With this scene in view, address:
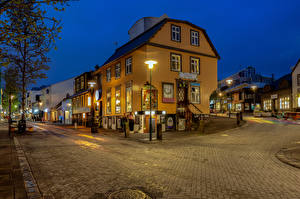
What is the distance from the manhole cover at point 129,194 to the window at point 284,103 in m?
47.1

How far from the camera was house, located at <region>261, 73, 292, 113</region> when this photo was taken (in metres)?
43.8

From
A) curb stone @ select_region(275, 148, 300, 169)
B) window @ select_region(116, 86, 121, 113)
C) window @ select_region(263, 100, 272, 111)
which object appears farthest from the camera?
window @ select_region(263, 100, 272, 111)

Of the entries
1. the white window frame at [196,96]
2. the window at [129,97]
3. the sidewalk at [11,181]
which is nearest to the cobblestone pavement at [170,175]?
the sidewalk at [11,181]

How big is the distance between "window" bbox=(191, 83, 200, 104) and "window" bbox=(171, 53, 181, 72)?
7.73 ft

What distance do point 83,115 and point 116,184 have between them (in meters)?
32.8

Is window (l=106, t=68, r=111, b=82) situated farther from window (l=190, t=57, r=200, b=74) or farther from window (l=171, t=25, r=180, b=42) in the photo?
window (l=190, t=57, r=200, b=74)

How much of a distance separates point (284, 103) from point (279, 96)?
2232mm

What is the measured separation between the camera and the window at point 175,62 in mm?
22422

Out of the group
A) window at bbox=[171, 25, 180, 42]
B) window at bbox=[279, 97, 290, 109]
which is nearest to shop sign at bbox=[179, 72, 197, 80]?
window at bbox=[171, 25, 180, 42]

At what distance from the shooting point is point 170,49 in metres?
22.2

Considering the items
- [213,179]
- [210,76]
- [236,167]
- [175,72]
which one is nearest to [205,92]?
[210,76]

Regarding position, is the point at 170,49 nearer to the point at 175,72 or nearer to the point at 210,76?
the point at 175,72

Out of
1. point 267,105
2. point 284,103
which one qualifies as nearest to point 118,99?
point 284,103

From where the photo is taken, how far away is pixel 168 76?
72.0 ft
